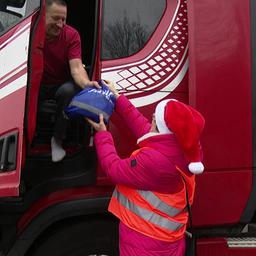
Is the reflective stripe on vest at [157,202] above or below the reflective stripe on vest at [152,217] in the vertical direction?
above

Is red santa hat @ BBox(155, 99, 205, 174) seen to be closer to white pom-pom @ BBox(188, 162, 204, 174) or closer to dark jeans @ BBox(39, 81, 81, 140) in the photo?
white pom-pom @ BBox(188, 162, 204, 174)

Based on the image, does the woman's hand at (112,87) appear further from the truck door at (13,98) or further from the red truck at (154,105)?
the truck door at (13,98)

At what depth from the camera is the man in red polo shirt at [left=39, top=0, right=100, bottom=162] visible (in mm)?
3006

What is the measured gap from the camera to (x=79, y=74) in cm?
308

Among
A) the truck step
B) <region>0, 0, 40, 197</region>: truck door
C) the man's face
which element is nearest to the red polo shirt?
the man's face

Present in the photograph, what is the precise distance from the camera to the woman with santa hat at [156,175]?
253cm

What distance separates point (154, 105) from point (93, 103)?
1.41 ft

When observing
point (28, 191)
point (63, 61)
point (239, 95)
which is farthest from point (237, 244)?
point (63, 61)

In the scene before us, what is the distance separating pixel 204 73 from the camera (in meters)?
2.96

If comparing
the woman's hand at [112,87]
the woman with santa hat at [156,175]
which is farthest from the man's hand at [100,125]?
the woman's hand at [112,87]

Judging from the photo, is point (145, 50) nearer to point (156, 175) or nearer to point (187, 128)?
point (187, 128)

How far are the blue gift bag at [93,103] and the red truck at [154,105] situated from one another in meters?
0.19

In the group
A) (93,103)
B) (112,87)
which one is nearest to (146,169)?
(93,103)

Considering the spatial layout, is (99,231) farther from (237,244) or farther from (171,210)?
(237,244)
